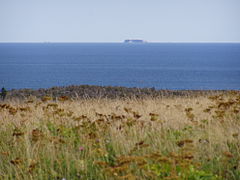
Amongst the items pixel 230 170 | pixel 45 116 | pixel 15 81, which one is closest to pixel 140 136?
pixel 230 170

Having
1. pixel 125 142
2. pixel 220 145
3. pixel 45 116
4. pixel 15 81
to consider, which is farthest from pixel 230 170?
pixel 15 81

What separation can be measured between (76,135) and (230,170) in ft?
10.5

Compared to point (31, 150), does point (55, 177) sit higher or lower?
lower

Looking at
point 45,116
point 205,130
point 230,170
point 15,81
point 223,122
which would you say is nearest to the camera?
point 230,170

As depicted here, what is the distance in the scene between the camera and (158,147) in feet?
23.4

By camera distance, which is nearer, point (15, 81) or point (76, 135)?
point (76, 135)

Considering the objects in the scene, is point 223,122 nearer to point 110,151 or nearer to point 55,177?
point 110,151

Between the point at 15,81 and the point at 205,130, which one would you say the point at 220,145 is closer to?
the point at 205,130

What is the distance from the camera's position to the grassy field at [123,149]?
5613mm

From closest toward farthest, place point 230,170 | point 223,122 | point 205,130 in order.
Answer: point 230,170 < point 205,130 < point 223,122

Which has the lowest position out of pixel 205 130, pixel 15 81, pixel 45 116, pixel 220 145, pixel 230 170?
pixel 230 170

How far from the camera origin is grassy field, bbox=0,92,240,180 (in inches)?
221

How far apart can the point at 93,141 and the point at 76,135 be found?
871 millimetres

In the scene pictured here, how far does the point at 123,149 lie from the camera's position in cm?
673
